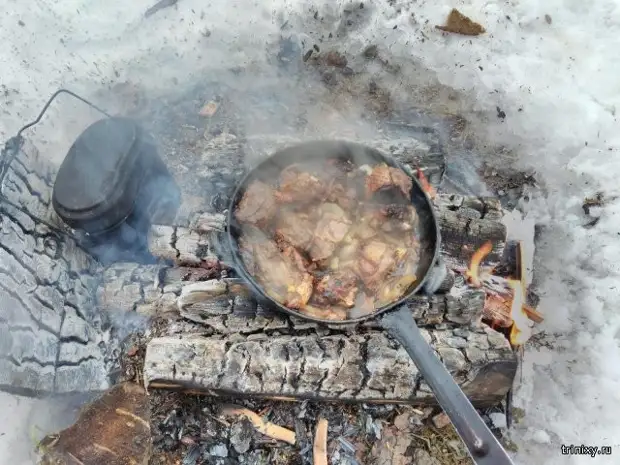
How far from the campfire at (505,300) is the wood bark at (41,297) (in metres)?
2.67

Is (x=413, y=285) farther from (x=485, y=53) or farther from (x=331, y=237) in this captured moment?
(x=485, y=53)

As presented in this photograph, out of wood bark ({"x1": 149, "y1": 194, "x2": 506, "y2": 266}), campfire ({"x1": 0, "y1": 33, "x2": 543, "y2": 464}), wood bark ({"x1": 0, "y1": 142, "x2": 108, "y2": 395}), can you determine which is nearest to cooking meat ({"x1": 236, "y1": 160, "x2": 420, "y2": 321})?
campfire ({"x1": 0, "y1": 33, "x2": 543, "y2": 464})

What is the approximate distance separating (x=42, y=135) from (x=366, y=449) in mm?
3337

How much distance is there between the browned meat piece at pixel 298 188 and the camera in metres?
3.04

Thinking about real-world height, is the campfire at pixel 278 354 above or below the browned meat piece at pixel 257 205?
below

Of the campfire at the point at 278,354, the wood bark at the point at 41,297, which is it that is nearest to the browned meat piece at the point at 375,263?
the campfire at the point at 278,354

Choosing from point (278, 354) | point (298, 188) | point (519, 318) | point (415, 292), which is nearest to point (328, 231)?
point (298, 188)

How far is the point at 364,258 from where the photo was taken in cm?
294

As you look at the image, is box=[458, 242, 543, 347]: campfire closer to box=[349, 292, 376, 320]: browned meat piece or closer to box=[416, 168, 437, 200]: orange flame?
box=[416, 168, 437, 200]: orange flame

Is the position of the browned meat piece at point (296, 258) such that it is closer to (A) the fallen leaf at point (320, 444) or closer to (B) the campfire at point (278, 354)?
(B) the campfire at point (278, 354)

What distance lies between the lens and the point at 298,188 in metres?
3.04

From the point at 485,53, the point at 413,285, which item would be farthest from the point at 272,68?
the point at 413,285

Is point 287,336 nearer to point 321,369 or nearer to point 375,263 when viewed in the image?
point 321,369

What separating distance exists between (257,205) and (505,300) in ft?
6.39
